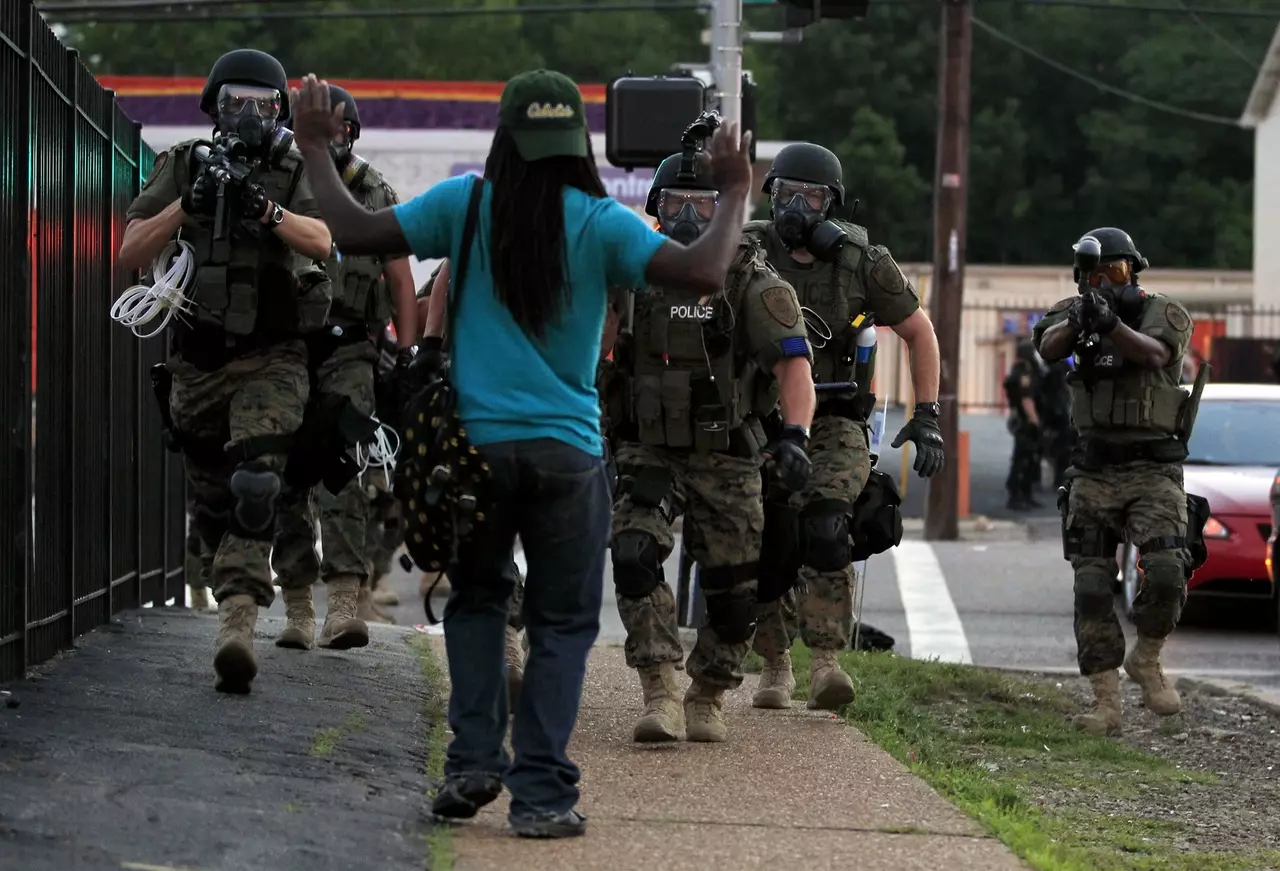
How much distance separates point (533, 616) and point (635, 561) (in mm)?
1757

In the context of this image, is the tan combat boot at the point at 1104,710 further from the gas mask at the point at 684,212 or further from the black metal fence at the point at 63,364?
the black metal fence at the point at 63,364

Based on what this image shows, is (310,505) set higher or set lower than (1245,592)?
higher

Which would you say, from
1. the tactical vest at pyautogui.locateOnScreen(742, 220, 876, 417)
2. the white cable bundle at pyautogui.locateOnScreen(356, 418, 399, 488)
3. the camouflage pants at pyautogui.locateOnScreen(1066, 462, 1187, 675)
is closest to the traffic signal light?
the camouflage pants at pyautogui.locateOnScreen(1066, 462, 1187, 675)

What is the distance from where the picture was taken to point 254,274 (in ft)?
25.2

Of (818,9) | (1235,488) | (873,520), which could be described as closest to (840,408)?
(873,520)

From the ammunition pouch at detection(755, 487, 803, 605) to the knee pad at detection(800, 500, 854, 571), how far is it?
0.35 meters

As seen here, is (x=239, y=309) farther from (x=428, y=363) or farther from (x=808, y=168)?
(x=808, y=168)

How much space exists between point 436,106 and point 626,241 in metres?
28.5

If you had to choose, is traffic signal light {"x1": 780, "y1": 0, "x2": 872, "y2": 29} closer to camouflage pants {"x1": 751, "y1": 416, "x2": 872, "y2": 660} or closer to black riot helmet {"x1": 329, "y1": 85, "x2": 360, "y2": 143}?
black riot helmet {"x1": 329, "y1": 85, "x2": 360, "y2": 143}

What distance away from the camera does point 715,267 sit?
216 inches

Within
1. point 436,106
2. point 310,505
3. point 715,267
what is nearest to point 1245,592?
point 310,505

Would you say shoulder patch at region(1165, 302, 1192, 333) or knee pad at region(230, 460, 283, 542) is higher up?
shoulder patch at region(1165, 302, 1192, 333)

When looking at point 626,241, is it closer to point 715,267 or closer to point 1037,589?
point 715,267

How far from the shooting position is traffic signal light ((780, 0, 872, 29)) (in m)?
13.7
